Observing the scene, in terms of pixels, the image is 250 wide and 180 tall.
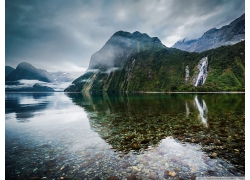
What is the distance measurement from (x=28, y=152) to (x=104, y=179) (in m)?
10.3

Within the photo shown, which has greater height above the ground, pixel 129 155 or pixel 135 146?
pixel 129 155

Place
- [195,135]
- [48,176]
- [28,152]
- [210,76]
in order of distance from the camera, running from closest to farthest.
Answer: [48,176] → [28,152] → [195,135] → [210,76]

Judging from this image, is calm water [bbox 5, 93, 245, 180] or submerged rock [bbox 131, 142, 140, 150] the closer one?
calm water [bbox 5, 93, 245, 180]

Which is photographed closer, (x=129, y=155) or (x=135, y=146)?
(x=129, y=155)

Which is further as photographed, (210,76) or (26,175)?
(210,76)

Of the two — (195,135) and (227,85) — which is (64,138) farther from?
(227,85)

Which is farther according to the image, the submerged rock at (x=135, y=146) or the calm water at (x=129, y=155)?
the submerged rock at (x=135, y=146)

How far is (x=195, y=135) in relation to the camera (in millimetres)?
17625

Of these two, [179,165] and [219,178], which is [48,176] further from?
[219,178]
